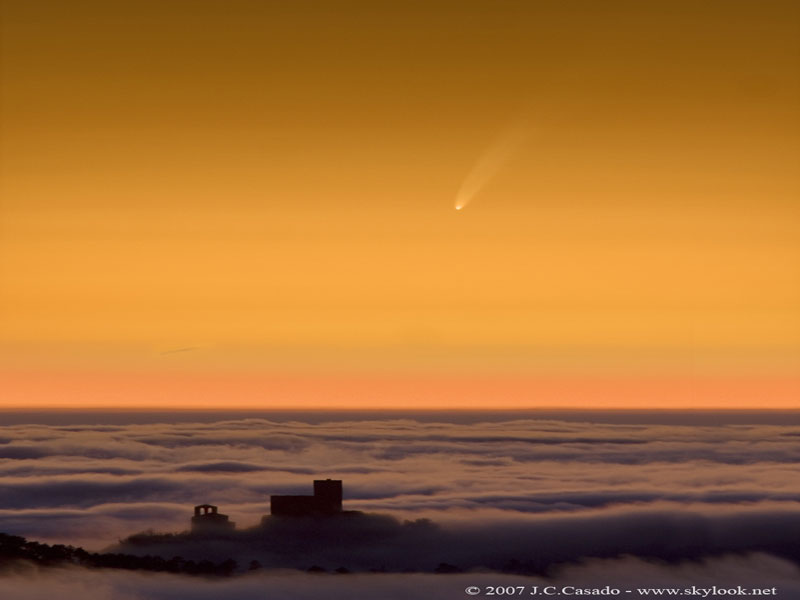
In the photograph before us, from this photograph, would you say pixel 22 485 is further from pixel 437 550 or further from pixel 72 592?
pixel 72 592

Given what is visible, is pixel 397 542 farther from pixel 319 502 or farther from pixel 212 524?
pixel 319 502

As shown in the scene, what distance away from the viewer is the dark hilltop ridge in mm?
62094

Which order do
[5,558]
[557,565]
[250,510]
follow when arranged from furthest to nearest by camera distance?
[250,510] < [557,565] < [5,558]

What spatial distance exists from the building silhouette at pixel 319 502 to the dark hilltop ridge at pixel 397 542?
0.05 meters

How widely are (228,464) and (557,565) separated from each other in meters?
93.0

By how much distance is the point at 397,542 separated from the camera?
270ft

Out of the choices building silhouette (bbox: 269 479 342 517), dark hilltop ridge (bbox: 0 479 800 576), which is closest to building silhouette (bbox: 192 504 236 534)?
dark hilltop ridge (bbox: 0 479 800 576)

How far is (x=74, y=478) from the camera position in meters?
147

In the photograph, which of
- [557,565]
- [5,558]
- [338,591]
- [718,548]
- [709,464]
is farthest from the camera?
[709,464]

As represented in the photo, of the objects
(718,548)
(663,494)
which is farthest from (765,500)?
(718,548)

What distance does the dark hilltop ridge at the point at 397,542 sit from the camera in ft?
204

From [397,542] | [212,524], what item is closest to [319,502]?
[212,524]

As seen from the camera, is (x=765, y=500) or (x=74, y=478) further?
(x=74, y=478)

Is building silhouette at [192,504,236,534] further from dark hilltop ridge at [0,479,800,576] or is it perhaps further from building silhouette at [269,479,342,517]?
building silhouette at [269,479,342,517]
